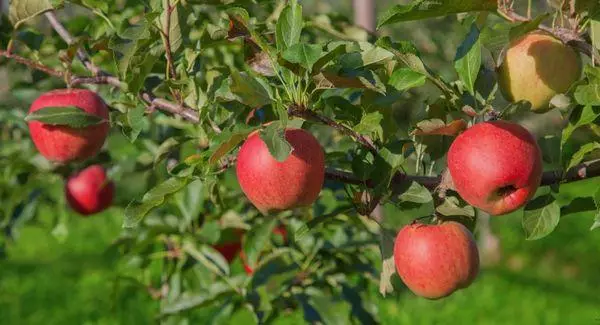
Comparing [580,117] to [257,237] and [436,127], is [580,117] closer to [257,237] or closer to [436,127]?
[436,127]

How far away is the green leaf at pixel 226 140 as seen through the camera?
141 cm

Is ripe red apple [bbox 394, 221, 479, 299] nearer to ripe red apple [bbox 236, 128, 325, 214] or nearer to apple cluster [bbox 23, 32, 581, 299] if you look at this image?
apple cluster [bbox 23, 32, 581, 299]


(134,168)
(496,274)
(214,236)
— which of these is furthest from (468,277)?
(496,274)

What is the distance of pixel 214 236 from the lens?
8.21 ft

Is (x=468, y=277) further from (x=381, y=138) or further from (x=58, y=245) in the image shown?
(x=58, y=245)

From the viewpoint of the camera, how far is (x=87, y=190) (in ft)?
9.62

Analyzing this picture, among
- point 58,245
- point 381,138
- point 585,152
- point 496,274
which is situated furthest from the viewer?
point 58,245

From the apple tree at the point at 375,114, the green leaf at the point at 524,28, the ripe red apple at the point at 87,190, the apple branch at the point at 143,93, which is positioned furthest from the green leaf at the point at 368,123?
the ripe red apple at the point at 87,190

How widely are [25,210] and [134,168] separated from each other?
58 centimetres

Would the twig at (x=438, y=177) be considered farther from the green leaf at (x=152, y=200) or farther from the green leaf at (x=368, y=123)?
the green leaf at (x=152, y=200)

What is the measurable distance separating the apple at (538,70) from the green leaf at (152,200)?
22.1 inches

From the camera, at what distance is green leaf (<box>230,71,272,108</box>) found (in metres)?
1.48

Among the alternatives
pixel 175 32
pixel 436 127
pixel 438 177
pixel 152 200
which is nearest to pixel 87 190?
pixel 175 32

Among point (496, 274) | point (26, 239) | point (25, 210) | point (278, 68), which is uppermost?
point (278, 68)
